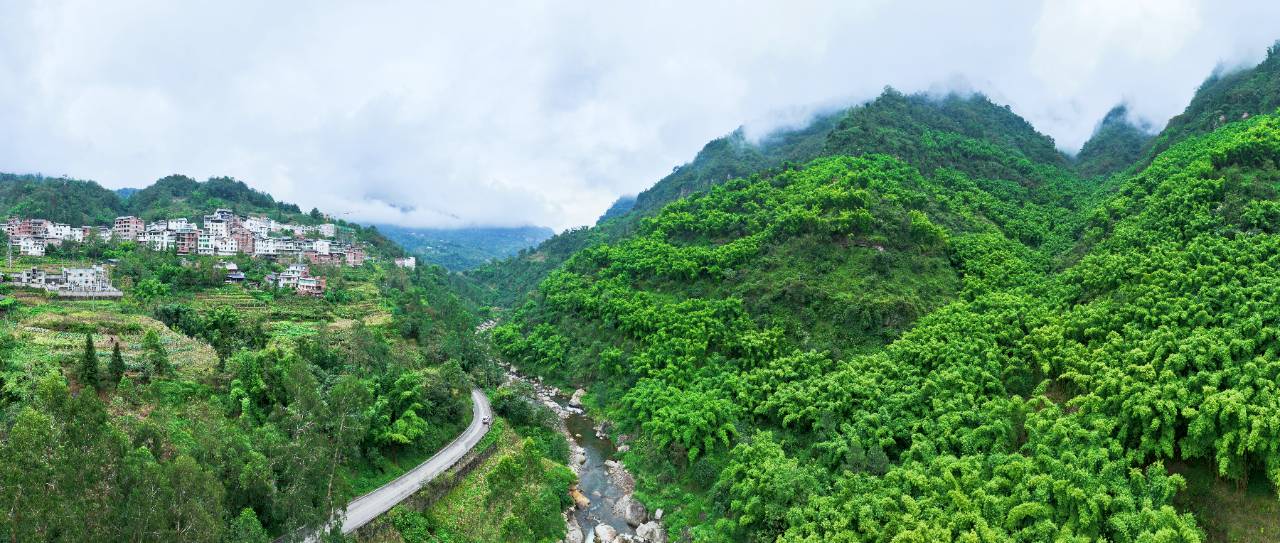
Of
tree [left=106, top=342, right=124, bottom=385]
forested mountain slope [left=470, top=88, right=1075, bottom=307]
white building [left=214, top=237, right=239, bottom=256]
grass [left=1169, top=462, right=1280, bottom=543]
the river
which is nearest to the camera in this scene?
grass [left=1169, top=462, right=1280, bottom=543]

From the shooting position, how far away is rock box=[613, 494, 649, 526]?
34031 millimetres

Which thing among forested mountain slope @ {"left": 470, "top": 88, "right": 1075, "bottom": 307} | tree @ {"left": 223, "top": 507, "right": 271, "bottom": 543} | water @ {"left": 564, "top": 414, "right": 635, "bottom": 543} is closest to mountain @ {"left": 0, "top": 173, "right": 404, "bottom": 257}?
forested mountain slope @ {"left": 470, "top": 88, "right": 1075, "bottom": 307}

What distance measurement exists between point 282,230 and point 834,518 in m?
88.9

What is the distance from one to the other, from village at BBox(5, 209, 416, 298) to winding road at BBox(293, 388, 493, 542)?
104 feet

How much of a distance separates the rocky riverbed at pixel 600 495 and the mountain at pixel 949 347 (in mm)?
1159

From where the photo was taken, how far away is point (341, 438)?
25.7 m

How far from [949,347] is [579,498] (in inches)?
911

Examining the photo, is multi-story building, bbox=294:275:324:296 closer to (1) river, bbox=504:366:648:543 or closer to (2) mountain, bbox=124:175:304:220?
(1) river, bbox=504:366:648:543

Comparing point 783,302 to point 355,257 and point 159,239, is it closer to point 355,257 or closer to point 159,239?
point 355,257

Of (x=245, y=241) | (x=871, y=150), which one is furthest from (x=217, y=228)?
(x=871, y=150)

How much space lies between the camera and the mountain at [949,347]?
2430 cm

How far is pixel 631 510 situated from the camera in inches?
1364

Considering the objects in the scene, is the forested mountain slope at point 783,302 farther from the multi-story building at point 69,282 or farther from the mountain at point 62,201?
the mountain at point 62,201

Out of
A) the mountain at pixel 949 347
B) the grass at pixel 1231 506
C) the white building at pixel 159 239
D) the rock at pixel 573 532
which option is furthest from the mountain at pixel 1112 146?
the white building at pixel 159 239
